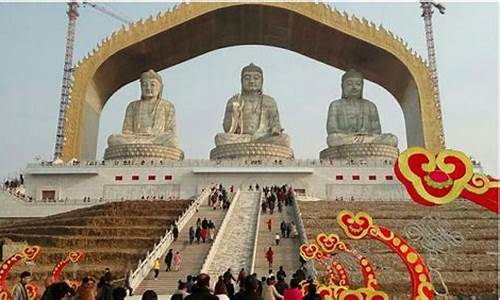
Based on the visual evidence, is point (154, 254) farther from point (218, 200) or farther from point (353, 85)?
point (353, 85)

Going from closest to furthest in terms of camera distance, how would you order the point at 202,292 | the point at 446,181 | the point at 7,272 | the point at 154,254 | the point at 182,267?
the point at 202,292, the point at 446,181, the point at 7,272, the point at 182,267, the point at 154,254

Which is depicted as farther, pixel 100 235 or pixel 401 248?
pixel 100 235

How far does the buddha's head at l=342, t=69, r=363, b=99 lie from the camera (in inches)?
1203

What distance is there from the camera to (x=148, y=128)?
96.9ft

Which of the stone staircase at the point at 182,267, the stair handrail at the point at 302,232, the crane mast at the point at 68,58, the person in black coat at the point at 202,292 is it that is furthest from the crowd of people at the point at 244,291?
the crane mast at the point at 68,58

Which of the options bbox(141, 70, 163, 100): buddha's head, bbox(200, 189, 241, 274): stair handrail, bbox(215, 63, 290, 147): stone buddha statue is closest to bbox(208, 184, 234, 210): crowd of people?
bbox(200, 189, 241, 274): stair handrail

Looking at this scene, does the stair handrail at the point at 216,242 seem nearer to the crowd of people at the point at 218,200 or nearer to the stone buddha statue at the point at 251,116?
the crowd of people at the point at 218,200

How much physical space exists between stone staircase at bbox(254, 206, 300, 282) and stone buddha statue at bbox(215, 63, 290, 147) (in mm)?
10759

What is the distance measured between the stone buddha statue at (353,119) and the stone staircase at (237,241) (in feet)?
32.5

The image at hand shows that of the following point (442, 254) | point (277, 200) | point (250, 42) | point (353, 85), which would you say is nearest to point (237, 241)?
point (442, 254)

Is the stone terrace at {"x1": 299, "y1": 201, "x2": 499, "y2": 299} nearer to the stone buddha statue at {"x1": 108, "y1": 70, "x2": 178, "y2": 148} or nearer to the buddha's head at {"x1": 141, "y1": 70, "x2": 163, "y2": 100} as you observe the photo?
the stone buddha statue at {"x1": 108, "y1": 70, "x2": 178, "y2": 148}

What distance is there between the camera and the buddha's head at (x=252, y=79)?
30703mm

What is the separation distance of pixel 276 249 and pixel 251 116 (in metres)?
16.1

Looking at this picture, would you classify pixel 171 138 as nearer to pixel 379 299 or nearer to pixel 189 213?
pixel 189 213
